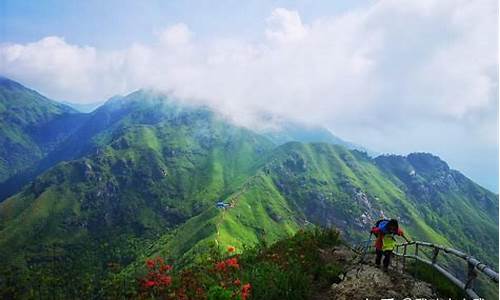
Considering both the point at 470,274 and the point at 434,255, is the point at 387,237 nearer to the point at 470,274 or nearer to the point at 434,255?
the point at 434,255

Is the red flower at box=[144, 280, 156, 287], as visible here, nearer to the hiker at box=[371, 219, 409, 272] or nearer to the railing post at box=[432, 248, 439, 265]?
the hiker at box=[371, 219, 409, 272]

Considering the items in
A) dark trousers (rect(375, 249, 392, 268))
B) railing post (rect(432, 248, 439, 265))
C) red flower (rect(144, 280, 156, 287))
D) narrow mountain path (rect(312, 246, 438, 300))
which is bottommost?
red flower (rect(144, 280, 156, 287))

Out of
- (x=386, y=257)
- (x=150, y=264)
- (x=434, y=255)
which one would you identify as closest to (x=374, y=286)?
(x=386, y=257)

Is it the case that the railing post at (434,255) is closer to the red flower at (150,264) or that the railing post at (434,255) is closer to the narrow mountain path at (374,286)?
the narrow mountain path at (374,286)

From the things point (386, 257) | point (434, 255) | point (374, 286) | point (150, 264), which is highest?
point (434, 255)

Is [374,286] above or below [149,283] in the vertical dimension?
above

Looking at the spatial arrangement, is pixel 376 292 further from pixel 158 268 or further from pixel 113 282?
pixel 113 282

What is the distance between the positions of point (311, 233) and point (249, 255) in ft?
11.3

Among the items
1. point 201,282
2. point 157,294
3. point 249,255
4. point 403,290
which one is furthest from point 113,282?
point 403,290

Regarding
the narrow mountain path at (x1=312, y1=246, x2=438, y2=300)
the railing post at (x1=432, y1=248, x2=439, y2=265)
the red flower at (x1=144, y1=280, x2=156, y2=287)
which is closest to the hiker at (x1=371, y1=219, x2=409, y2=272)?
the narrow mountain path at (x1=312, y1=246, x2=438, y2=300)

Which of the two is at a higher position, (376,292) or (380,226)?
(380,226)

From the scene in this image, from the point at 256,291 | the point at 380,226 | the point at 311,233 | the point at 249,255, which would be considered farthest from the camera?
the point at 311,233

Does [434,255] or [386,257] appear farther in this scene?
[386,257]

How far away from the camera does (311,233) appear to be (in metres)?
17.5
